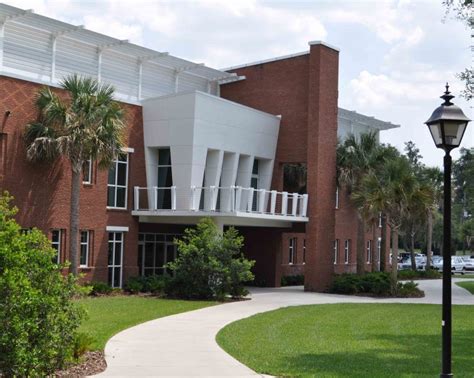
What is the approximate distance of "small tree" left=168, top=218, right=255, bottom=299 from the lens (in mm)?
27828

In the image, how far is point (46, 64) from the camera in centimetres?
2994

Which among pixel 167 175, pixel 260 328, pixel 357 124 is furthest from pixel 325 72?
pixel 260 328

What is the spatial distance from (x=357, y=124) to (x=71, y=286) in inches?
1519

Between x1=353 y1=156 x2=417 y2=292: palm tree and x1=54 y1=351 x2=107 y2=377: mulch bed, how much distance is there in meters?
21.8

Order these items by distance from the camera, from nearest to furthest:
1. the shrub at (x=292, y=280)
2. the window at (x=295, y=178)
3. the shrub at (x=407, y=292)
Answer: the shrub at (x=407, y=292) < the shrub at (x=292, y=280) < the window at (x=295, y=178)

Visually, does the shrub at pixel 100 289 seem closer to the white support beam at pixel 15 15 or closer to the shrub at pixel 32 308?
the white support beam at pixel 15 15

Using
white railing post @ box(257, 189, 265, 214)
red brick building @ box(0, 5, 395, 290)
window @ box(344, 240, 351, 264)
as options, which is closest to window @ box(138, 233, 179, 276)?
red brick building @ box(0, 5, 395, 290)

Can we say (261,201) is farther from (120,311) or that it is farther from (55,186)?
(120,311)

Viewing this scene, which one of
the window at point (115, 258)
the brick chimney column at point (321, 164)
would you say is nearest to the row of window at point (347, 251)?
the brick chimney column at point (321, 164)

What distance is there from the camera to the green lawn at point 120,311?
16875 mm

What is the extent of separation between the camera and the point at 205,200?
3241 centimetres

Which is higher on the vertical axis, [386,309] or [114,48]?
[114,48]

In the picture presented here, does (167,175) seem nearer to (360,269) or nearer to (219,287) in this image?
(219,287)

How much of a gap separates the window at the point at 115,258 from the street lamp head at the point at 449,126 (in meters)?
23.1
